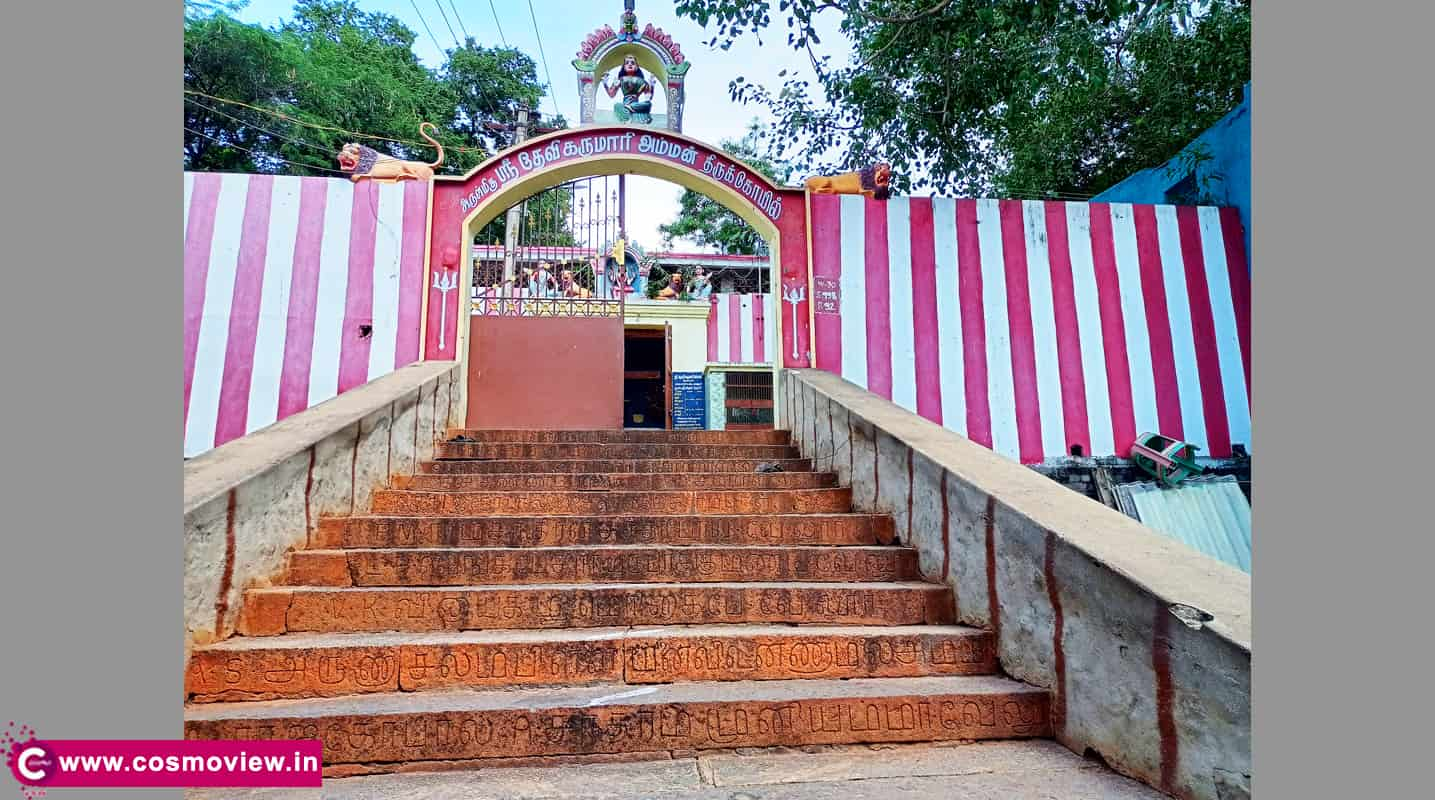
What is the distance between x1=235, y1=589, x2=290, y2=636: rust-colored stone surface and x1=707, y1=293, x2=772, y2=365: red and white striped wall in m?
9.49

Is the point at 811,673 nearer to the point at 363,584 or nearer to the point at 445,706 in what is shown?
the point at 445,706

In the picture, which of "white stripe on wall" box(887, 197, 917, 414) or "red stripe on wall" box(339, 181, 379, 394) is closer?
"red stripe on wall" box(339, 181, 379, 394)

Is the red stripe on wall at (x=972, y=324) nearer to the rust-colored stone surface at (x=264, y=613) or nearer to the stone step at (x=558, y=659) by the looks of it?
the stone step at (x=558, y=659)

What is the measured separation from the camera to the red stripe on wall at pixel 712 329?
11875 mm

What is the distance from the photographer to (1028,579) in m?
2.31

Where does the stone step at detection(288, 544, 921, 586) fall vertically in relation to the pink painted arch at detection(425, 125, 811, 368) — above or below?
below

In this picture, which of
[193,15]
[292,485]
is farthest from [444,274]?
[193,15]

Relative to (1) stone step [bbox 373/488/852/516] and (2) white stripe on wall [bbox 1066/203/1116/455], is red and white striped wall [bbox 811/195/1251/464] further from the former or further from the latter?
(1) stone step [bbox 373/488/852/516]

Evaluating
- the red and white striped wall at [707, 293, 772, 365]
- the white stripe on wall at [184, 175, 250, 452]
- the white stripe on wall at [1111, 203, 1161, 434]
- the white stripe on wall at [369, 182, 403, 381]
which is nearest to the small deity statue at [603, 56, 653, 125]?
the white stripe on wall at [369, 182, 403, 381]

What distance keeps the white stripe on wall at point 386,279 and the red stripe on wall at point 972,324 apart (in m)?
4.64

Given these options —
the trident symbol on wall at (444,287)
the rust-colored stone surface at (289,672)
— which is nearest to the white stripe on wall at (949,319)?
the trident symbol on wall at (444,287)

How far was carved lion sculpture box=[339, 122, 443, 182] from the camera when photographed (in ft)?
19.1

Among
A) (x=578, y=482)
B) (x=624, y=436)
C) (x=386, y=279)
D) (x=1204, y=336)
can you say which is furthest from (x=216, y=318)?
(x=1204, y=336)
